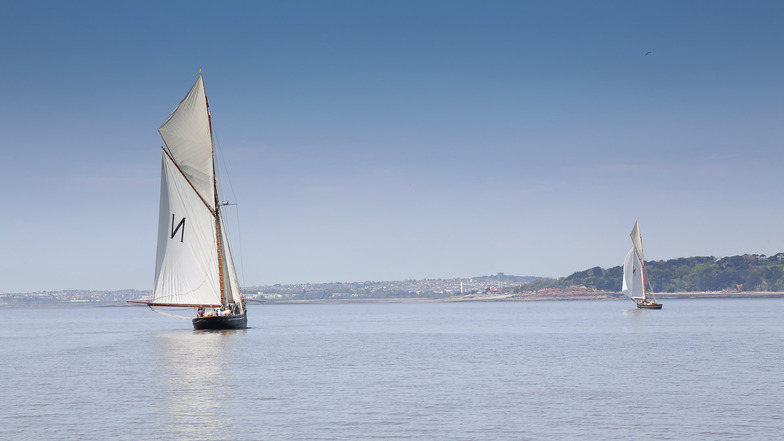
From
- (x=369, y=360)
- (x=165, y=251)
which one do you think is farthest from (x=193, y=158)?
(x=369, y=360)

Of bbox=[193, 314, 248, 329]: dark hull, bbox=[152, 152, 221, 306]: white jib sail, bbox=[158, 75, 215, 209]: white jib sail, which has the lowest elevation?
bbox=[193, 314, 248, 329]: dark hull

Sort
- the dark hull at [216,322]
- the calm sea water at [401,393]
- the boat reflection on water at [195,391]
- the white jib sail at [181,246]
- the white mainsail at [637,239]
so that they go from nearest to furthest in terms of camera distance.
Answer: the calm sea water at [401,393] → the boat reflection on water at [195,391] → the white jib sail at [181,246] → the dark hull at [216,322] → the white mainsail at [637,239]

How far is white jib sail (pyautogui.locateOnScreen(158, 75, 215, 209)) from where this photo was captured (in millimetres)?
87438

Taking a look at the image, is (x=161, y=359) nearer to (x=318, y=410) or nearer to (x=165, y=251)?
(x=165, y=251)

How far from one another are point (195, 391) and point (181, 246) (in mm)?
43980

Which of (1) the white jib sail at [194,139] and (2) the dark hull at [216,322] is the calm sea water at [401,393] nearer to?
(2) the dark hull at [216,322]

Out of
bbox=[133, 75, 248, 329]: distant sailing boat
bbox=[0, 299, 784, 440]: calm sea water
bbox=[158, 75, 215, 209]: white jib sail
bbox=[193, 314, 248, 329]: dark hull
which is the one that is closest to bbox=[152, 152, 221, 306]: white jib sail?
bbox=[133, 75, 248, 329]: distant sailing boat

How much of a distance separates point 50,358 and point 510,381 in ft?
126

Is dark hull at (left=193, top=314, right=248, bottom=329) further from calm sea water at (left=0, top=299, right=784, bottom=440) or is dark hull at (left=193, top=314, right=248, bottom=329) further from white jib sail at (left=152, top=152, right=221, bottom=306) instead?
calm sea water at (left=0, top=299, right=784, bottom=440)

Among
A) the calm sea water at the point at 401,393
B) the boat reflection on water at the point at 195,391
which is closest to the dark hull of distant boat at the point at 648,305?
the calm sea water at the point at 401,393

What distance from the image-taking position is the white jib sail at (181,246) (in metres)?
84.9

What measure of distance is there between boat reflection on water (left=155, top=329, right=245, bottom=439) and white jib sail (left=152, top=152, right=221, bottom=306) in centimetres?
1024

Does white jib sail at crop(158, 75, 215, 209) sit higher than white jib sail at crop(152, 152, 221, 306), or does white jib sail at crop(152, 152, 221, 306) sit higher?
white jib sail at crop(158, 75, 215, 209)

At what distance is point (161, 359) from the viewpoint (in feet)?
203
